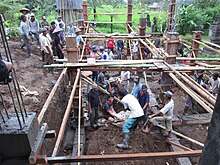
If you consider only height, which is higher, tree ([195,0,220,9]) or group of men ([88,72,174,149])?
tree ([195,0,220,9])

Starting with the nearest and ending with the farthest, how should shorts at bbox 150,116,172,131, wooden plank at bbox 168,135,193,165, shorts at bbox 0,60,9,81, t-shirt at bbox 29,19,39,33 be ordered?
1. shorts at bbox 0,60,9,81
2. wooden plank at bbox 168,135,193,165
3. shorts at bbox 150,116,172,131
4. t-shirt at bbox 29,19,39,33

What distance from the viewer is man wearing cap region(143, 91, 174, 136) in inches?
222

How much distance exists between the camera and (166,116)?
579cm

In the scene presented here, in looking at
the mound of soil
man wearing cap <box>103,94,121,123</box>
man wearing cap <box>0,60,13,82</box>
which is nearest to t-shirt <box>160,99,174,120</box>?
the mound of soil

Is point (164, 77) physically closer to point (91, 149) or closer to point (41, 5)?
point (91, 149)

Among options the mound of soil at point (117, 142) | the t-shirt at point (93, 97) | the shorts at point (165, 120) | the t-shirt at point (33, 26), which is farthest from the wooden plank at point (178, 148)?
the t-shirt at point (33, 26)

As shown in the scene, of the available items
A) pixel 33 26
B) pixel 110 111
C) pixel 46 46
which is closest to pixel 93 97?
pixel 110 111

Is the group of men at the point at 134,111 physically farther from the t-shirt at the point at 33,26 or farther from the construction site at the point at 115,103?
the t-shirt at the point at 33,26

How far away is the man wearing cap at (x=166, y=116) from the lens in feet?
18.5

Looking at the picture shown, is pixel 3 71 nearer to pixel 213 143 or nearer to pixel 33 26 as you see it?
pixel 213 143

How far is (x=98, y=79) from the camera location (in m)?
8.20

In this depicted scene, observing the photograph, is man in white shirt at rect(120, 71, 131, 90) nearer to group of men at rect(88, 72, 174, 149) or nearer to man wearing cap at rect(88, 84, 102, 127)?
group of men at rect(88, 72, 174, 149)

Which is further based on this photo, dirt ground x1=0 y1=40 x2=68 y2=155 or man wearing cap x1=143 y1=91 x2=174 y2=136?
dirt ground x1=0 y1=40 x2=68 y2=155

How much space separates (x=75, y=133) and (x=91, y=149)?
2.63ft
